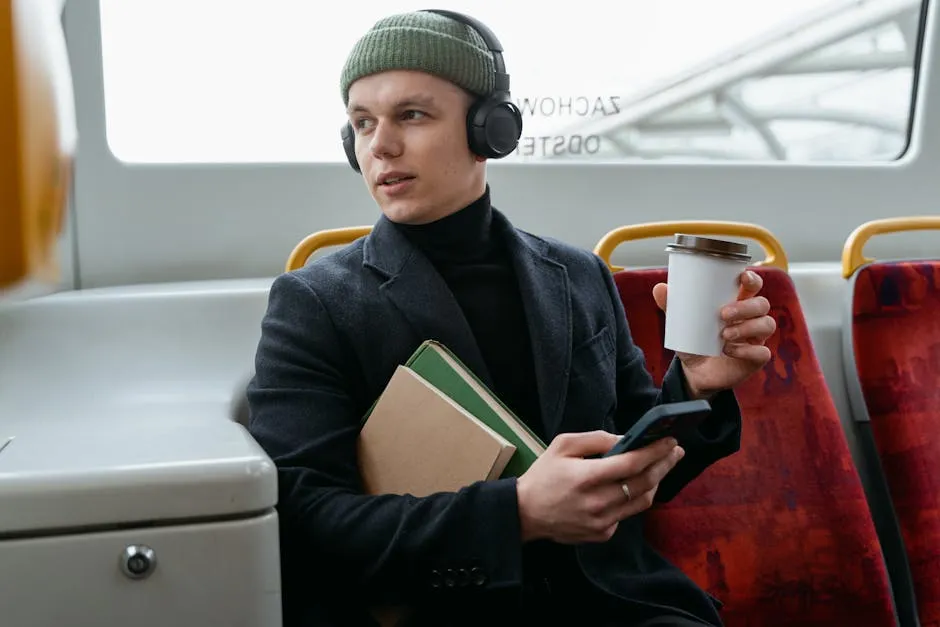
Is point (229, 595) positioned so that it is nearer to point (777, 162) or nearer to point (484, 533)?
point (484, 533)

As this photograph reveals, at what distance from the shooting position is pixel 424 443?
4.18ft

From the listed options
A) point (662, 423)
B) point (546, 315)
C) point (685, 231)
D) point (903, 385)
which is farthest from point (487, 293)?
point (903, 385)

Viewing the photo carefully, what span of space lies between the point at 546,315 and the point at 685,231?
2.05 ft

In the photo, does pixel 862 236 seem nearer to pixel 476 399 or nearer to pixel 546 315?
pixel 546 315

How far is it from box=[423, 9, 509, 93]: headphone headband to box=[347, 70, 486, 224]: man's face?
6 cm

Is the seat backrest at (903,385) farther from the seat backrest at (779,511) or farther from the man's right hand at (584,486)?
the man's right hand at (584,486)

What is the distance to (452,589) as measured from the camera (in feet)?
4.04

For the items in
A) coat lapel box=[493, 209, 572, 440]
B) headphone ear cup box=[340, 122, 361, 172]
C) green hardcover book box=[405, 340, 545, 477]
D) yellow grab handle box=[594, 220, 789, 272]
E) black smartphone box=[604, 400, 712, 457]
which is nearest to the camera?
black smartphone box=[604, 400, 712, 457]

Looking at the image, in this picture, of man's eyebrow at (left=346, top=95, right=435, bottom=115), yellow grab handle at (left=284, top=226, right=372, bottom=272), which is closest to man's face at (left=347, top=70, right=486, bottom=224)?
man's eyebrow at (left=346, top=95, right=435, bottom=115)

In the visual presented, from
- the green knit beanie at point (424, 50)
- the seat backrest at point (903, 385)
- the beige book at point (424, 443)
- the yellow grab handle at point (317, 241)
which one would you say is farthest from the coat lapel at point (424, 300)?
the seat backrest at point (903, 385)

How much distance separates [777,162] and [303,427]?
61.8 inches

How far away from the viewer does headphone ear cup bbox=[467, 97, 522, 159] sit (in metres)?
1.44

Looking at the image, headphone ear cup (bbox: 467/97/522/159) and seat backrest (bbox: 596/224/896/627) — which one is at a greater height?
headphone ear cup (bbox: 467/97/522/159)

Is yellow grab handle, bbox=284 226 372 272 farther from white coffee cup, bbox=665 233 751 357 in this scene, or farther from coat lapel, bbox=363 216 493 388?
white coffee cup, bbox=665 233 751 357
